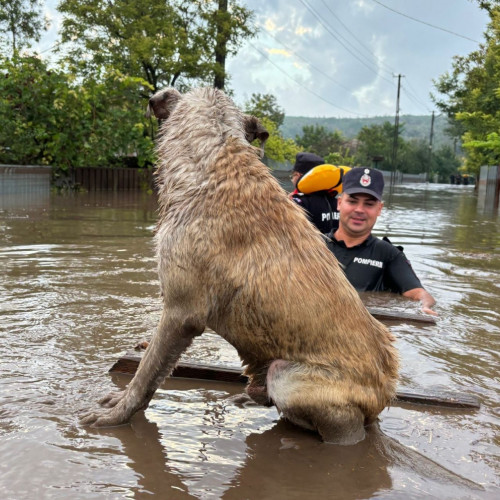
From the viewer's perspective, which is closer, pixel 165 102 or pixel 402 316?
pixel 165 102

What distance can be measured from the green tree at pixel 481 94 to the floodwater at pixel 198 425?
72.1 ft

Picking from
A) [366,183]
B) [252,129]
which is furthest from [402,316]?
[252,129]

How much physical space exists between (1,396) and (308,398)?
1830mm

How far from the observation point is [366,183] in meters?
5.37

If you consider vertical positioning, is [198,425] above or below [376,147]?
below

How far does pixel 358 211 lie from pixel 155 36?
90.5 ft

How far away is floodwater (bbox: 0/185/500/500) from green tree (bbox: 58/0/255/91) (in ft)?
83.0

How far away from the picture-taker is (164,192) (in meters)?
3.73

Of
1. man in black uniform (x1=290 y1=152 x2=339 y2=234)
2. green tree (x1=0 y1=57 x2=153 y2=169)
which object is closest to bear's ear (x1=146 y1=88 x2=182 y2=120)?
man in black uniform (x1=290 y1=152 x2=339 y2=234)

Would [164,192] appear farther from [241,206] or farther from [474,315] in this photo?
[474,315]

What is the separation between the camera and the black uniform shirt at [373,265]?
5992mm

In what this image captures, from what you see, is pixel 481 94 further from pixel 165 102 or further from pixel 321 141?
pixel 321 141

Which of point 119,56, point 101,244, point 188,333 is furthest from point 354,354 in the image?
point 119,56

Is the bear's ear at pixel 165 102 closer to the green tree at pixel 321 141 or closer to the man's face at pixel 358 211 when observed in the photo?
the man's face at pixel 358 211
